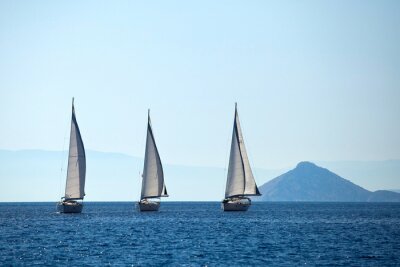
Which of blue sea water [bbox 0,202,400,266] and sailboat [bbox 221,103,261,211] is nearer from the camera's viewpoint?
blue sea water [bbox 0,202,400,266]

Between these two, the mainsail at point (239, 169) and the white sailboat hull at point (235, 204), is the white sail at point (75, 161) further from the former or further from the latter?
Result: the white sailboat hull at point (235, 204)

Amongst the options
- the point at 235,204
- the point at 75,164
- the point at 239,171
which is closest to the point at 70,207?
the point at 75,164

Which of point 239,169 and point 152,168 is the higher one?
point 152,168

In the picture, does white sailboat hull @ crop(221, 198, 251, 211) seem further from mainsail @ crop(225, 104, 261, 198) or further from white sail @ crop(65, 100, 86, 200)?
white sail @ crop(65, 100, 86, 200)

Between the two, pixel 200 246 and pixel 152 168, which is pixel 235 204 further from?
pixel 200 246

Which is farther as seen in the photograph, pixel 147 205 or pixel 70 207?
pixel 147 205

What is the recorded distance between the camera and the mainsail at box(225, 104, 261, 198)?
12162 cm

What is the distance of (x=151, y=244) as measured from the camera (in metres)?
71.2

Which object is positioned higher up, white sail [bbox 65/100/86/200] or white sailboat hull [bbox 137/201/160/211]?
white sail [bbox 65/100/86/200]

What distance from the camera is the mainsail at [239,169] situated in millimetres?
121625

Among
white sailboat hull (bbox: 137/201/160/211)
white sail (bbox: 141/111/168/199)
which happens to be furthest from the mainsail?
white sailboat hull (bbox: 137/201/160/211)

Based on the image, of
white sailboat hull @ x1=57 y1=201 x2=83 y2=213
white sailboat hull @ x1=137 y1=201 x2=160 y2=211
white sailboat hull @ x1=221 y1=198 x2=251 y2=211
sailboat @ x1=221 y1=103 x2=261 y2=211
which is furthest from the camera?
white sailboat hull @ x1=137 y1=201 x2=160 y2=211

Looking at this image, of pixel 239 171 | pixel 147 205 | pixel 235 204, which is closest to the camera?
pixel 239 171

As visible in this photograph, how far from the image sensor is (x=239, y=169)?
399 ft
